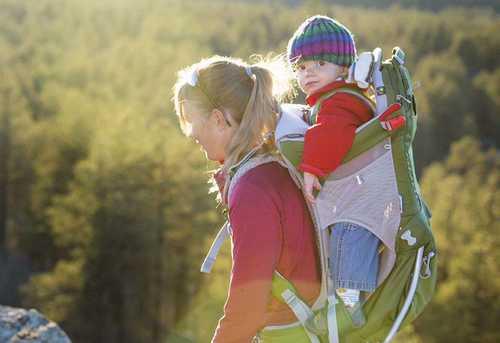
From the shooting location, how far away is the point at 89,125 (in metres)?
16.7

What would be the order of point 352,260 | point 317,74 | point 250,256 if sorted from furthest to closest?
point 317,74
point 352,260
point 250,256

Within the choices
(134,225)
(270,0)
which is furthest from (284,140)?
(270,0)

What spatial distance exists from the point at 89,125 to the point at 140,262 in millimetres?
4070

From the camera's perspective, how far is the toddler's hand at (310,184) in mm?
1931

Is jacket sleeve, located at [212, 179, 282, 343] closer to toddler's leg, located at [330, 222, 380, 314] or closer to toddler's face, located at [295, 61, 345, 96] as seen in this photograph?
toddler's leg, located at [330, 222, 380, 314]

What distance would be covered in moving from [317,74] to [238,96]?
36 cm

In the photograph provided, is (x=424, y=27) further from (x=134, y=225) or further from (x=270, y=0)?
(x=134, y=225)

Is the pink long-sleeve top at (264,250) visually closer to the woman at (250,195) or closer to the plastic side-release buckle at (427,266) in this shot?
the woman at (250,195)

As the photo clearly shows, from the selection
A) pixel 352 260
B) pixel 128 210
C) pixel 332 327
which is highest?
pixel 352 260

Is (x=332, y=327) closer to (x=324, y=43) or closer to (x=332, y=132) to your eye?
(x=332, y=132)

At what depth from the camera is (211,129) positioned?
1.97 metres

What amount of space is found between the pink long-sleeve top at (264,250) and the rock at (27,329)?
4.17 feet

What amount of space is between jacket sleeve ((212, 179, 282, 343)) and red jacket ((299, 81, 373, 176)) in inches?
7.2

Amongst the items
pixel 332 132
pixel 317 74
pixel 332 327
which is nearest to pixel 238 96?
pixel 332 132
